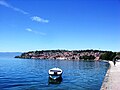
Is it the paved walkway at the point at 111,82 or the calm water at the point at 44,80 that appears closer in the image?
the paved walkway at the point at 111,82

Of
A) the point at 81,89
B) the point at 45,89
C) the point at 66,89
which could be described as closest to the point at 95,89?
the point at 81,89

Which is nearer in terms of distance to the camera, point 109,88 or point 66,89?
point 109,88

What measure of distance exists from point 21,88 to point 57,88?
21.1 feet

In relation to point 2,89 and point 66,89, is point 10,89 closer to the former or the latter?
point 2,89

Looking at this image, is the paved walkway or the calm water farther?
the calm water

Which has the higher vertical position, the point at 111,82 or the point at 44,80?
the point at 111,82

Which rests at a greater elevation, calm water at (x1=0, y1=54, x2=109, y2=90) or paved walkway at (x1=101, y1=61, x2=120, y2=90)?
paved walkway at (x1=101, y1=61, x2=120, y2=90)

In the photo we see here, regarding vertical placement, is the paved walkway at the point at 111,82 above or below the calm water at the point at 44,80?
above

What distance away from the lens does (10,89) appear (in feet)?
138

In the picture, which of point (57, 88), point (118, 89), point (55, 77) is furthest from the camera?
point (55, 77)

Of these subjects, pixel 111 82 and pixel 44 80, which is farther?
pixel 44 80

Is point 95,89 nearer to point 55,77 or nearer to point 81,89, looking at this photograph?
point 81,89

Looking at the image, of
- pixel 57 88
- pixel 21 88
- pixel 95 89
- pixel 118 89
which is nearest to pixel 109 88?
pixel 118 89

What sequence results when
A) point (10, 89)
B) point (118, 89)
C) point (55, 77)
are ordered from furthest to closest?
point (55, 77), point (10, 89), point (118, 89)
